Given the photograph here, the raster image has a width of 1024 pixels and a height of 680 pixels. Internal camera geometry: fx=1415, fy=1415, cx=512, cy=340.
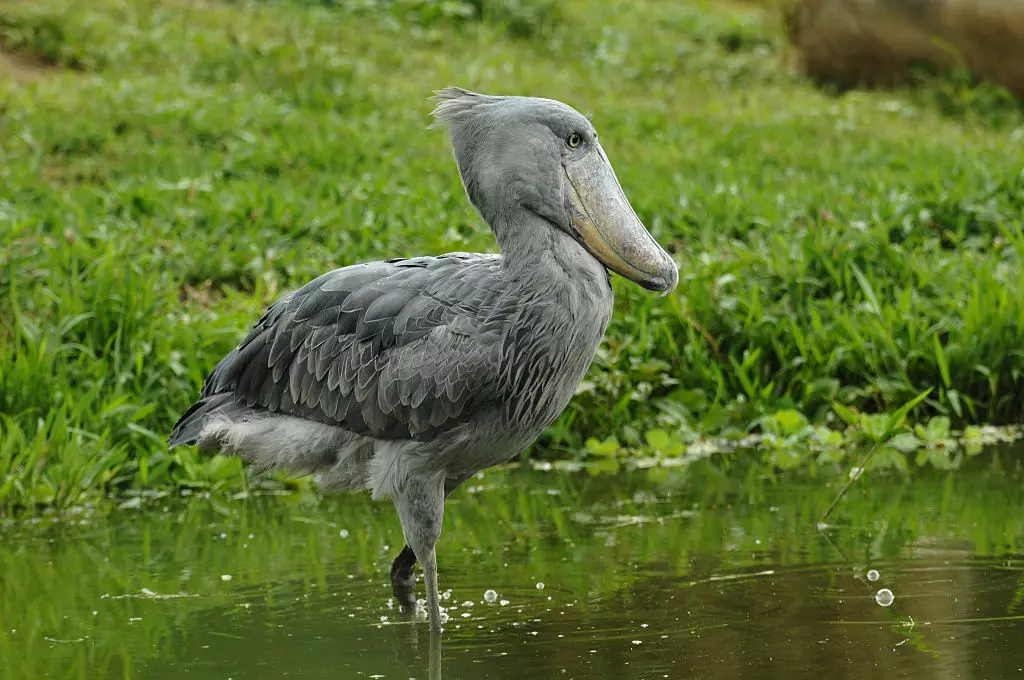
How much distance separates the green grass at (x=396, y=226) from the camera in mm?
6492

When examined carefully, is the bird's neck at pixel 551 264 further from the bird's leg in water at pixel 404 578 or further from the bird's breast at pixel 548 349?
the bird's leg in water at pixel 404 578

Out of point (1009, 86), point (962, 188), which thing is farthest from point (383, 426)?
point (1009, 86)

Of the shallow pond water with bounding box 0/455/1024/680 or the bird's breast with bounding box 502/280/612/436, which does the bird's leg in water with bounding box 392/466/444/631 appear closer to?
the shallow pond water with bounding box 0/455/1024/680

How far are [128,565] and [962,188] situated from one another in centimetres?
539

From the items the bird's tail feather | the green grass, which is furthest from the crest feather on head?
the green grass

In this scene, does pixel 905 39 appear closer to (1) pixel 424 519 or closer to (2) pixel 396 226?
(2) pixel 396 226

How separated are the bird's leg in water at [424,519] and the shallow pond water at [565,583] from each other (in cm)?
20

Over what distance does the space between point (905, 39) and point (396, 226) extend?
25.1ft

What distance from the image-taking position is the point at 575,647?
4008 mm

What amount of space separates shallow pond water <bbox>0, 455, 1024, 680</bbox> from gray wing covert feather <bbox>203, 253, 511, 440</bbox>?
0.65 m

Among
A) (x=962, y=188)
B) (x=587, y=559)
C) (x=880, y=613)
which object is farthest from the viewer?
(x=962, y=188)

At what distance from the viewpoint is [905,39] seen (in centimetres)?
1381

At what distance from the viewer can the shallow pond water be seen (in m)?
3.92

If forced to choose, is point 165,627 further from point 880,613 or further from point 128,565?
point 880,613
